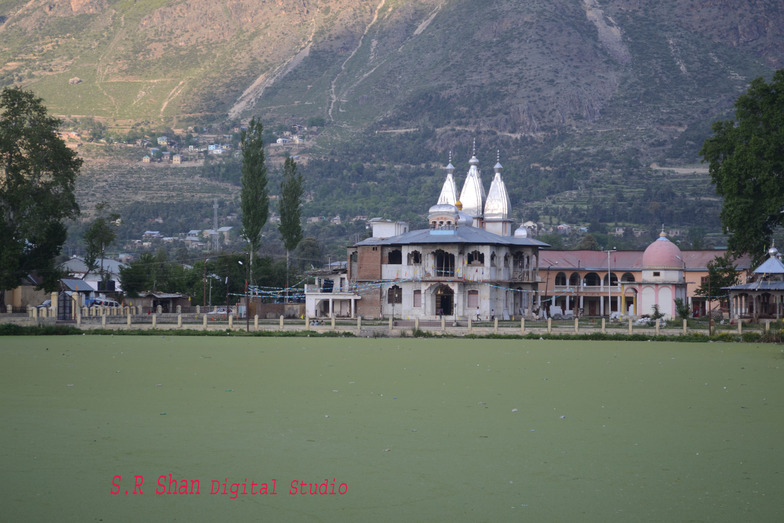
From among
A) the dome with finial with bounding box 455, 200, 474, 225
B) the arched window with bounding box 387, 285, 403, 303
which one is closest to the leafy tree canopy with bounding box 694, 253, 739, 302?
the dome with finial with bounding box 455, 200, 474, 225

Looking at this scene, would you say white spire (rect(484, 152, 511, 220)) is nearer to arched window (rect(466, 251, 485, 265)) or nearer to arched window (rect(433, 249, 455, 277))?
arched window (rect(466, 251, 485, 265))

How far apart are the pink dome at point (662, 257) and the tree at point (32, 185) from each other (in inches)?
1349

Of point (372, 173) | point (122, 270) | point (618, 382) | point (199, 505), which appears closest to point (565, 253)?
point (122, 270)

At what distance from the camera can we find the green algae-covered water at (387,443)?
993 cm

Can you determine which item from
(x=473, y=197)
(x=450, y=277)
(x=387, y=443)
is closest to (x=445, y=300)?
(x=450, y=277)

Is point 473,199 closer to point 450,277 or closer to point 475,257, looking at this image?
point 475,257

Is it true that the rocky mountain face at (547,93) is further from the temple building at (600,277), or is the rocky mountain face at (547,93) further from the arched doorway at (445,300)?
the arched doorway at (445,300)

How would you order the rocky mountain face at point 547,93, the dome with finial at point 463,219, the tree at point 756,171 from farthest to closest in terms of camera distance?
the rocky mountain face at point 547,93, the dome with finial at point 463,219, the tree at point 756,171

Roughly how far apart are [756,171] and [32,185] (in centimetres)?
3669

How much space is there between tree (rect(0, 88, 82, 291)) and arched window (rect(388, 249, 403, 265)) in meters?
19.5

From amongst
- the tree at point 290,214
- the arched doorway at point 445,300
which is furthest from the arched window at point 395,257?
the tree at point 290,214

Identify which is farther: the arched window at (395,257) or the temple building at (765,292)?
the arched window at (395,257)

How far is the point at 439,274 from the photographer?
6066cm

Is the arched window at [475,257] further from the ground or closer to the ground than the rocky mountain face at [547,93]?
closer to the ground
